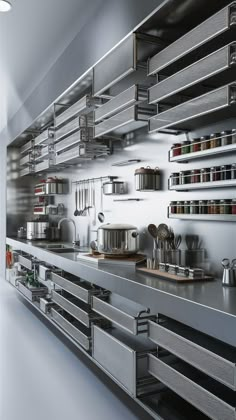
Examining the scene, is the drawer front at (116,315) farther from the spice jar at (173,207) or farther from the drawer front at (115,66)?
the drawer front at (115,66)

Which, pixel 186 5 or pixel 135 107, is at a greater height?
pixel 186 5

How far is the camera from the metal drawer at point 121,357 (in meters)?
2.08

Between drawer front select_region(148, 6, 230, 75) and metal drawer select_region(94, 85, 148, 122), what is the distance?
7.3 inches

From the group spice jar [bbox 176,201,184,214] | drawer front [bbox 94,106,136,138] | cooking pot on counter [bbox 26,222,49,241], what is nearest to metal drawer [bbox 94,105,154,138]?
drawer front [bbox 94,106,136,138]

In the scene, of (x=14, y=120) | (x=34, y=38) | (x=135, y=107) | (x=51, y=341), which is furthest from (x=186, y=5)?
(x=14, y=120)

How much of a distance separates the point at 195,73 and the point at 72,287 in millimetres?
1896

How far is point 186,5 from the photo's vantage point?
2.06 m

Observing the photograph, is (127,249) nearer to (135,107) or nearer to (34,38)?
(135,107)

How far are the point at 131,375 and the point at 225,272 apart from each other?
0.73 meters

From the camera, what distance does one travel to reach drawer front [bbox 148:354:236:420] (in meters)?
1.50

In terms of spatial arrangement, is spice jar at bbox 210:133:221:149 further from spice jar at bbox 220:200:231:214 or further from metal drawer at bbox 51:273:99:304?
metal drawer at bbox 51:273:99:304

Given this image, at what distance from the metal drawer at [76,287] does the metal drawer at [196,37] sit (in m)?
1.52

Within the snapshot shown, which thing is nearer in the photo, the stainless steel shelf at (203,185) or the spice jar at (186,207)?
the stainless steel shelf at (203,185)

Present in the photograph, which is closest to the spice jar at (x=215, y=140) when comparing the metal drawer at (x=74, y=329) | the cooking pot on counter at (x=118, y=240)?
the cooking pot on counter at (x=118, y=240)
